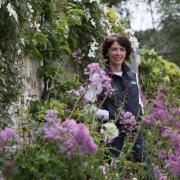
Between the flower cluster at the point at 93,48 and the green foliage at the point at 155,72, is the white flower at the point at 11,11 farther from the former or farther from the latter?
the green foliage at the point at 155,72

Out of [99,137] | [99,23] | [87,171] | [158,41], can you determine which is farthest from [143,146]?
[158,41]

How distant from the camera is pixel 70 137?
2.16 meters

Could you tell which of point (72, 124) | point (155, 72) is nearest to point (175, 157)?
point (72, 124)

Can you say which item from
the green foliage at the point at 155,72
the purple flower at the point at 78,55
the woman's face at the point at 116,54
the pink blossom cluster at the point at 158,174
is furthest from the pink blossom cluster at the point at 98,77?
the green foliage at the point at 155,72

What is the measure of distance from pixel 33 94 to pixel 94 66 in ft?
6.60

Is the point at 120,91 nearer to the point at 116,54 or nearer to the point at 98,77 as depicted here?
the point at 116,54

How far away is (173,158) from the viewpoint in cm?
273

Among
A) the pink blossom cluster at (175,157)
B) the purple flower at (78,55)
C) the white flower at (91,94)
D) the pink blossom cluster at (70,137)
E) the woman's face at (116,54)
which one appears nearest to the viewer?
the pink blossom cluster at (70,137)

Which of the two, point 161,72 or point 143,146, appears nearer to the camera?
point 143,146

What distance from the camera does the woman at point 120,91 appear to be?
11.9 ft

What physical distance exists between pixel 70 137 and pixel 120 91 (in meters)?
1.67

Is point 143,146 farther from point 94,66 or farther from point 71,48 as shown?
point 71,48

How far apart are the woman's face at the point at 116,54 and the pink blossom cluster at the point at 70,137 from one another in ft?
5.63

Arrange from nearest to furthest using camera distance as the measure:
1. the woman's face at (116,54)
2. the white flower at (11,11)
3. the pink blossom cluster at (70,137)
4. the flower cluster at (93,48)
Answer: the pink blossom cluster at (70,137), the white flower at (11,11), the woman's face at (116,54), the flower cluster at (93,48)
